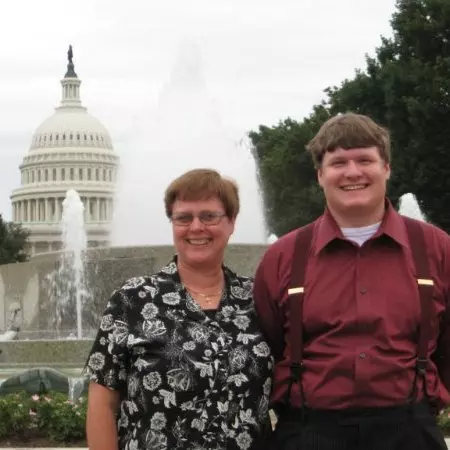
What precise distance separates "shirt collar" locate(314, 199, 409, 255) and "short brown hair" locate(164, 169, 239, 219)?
34cm

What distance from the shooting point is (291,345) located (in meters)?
3.63

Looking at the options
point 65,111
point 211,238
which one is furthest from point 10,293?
point 65,111

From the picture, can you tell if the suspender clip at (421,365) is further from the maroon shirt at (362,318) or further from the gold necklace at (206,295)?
the gold necklace at (206,295)

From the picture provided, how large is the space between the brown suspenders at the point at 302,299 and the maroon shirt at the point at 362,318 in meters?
0.02

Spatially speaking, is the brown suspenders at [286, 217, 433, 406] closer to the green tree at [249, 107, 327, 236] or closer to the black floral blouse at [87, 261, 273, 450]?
the black floral blouse at [87, 261, 273, 450]

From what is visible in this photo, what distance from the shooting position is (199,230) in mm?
3770

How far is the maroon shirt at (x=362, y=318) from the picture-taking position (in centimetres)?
352

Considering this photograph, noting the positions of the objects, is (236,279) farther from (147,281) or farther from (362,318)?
(362,318)

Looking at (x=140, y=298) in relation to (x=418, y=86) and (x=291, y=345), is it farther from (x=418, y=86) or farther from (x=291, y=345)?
(x=418, y=86)

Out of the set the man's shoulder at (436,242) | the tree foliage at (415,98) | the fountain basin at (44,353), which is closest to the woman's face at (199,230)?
the man's shoulder at (436,242)

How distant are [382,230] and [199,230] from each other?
0.61 metres

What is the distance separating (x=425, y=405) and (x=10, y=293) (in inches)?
638

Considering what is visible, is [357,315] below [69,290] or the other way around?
below

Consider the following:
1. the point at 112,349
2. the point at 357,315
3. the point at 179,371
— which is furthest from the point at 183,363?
the point at 357,315
